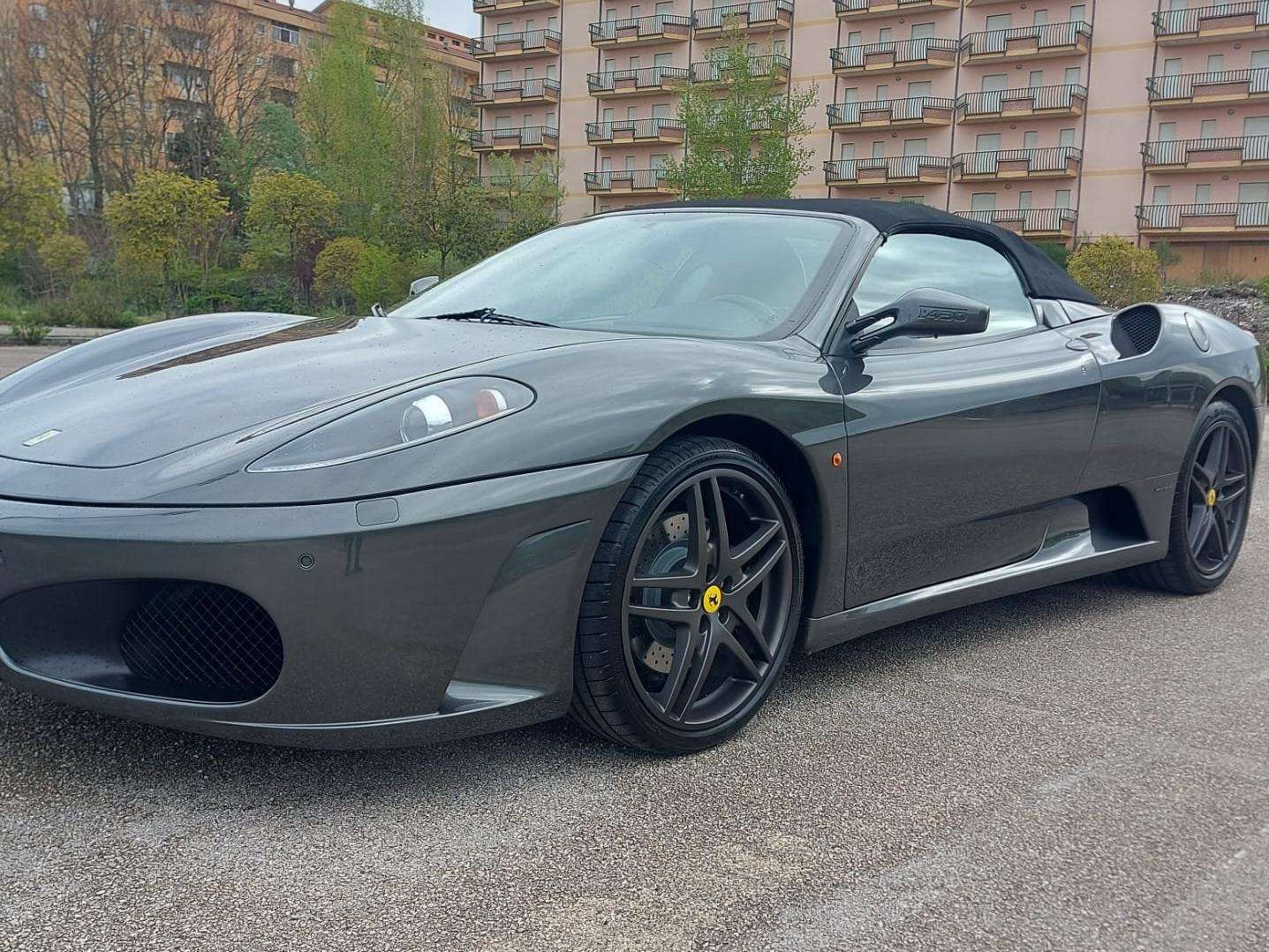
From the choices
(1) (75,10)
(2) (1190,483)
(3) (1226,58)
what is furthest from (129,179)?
(2) (1190,483)

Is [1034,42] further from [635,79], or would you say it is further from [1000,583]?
[1000,583]

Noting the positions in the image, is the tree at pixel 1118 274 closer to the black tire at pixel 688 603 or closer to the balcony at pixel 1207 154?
the balcony at pixel 1207 154

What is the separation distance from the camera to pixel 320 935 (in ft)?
5.51

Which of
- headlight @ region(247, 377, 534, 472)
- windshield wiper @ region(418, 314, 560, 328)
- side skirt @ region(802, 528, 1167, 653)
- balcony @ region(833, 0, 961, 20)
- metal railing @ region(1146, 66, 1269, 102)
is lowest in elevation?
side skirt @ region(802, 528, 1167, 653)

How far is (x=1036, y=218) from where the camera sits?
46.2 m

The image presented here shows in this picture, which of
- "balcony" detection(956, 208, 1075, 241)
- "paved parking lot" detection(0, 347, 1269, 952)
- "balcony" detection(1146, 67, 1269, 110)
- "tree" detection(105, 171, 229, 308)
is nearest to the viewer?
"paved parking lot" detection(0, 347, 1269, 952)

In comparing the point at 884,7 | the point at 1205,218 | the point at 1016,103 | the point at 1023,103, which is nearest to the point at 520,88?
the point at 884,7

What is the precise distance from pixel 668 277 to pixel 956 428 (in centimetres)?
83

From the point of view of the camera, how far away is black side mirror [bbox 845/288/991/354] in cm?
274

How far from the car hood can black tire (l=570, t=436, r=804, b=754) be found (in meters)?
0.40

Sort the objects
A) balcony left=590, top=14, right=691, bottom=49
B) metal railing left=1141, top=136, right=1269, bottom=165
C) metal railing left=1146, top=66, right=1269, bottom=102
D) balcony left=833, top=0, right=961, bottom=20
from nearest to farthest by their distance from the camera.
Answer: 1. metal railing left=1146, top=66, right=1269, bottom=102
2. metal railing left=1141, top=136, right=1269, bottom=165
3. balcony left=833, top=0, right=961, bottom=20
4. balcony left=590, top=14, right=691, bottom=49

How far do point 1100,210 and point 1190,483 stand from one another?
45512 millimetres

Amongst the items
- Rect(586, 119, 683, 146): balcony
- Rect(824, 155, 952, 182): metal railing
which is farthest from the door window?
Rect(586, 119, 683, 146): balcony

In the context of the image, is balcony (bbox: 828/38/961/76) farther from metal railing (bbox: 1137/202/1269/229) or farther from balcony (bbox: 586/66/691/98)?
metal railing (bbox: 1137/202/1269/229)
